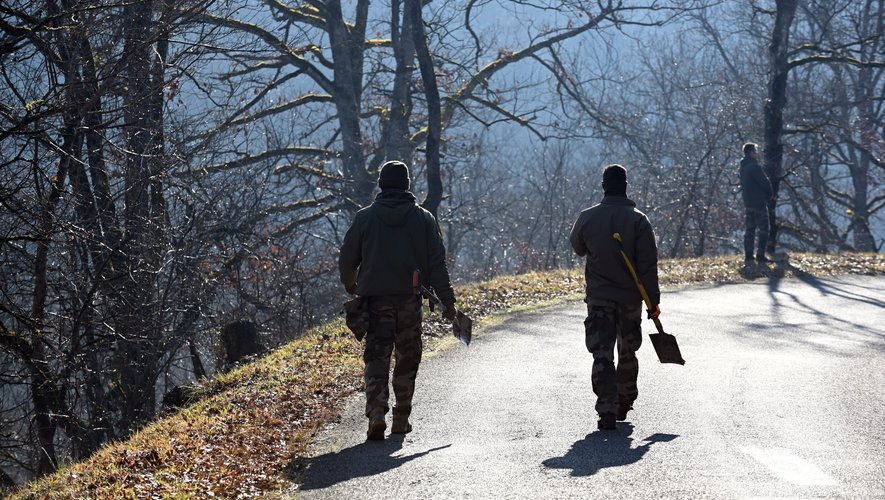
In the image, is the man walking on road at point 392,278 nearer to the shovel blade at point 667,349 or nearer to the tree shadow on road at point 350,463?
the tree shadow on road at point 350,463

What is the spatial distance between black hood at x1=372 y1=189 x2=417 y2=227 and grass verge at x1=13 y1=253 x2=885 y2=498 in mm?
1821

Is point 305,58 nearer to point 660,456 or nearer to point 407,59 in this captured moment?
point 407,59

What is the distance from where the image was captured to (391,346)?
9.20 meters

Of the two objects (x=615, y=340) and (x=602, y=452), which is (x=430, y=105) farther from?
(x=602, y=452)

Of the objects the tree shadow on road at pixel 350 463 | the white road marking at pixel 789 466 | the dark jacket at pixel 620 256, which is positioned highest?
the dark jacket at pixel 620 256

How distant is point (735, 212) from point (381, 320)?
4198 centimetres

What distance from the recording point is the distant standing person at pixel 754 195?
2238 centimetres

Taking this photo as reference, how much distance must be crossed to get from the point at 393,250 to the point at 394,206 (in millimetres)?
358

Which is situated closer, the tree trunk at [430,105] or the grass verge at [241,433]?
the grass verge at [241,433]

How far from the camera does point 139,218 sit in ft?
52.9

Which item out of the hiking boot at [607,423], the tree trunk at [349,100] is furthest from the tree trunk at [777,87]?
the hiking boot at [607,423]

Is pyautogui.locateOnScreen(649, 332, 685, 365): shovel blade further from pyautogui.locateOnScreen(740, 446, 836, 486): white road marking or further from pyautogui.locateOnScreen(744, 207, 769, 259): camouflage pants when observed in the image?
pyautogui.locateOnScreen(744, 207, 769, 259): camouflage pants

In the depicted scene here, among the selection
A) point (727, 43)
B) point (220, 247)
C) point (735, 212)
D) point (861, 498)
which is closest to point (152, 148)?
point (220, 247)

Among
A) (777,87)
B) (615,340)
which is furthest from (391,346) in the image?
(777,87)
